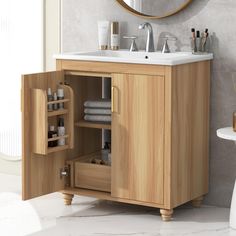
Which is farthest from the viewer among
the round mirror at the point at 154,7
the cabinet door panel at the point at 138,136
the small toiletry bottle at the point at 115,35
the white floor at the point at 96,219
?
the small toiletry bottle at the point at 115,35

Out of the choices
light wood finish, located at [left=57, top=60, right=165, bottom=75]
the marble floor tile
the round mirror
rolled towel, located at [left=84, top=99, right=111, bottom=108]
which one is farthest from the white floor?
the round mirror

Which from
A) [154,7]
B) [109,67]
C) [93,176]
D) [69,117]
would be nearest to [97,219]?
[93,176]

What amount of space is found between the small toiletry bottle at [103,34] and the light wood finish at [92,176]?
722mm

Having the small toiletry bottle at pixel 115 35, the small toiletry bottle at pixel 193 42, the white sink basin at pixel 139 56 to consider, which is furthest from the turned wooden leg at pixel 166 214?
the small toiletry bottle at pixel 115 35

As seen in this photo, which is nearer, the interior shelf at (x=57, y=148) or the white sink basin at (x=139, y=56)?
the white sink basin at (x=139, y=56)

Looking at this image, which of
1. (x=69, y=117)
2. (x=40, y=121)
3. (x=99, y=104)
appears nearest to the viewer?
(x=40, y=121)

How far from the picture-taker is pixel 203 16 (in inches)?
171

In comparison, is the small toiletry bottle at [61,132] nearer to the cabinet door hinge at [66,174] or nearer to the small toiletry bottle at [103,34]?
the cabinet door hinge at [66,174]

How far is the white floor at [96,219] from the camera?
155 inches

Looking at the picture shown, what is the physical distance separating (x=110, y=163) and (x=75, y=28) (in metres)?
0.95

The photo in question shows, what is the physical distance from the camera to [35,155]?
4109 mm

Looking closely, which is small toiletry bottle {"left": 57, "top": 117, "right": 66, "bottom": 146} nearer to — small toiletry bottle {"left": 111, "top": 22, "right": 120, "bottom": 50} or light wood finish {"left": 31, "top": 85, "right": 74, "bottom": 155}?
light wood finish {"left": 31, "top": 85, "right": 74, "bottom": 155}

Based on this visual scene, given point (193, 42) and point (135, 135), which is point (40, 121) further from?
point (193, 42)

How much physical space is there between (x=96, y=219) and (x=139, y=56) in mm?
1011
